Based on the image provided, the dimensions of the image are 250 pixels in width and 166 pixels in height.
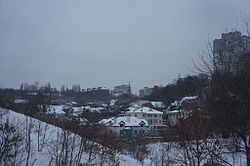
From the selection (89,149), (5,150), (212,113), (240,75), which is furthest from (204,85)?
(89,149)

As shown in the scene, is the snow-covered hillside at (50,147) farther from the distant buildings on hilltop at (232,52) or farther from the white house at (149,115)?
the white house at (149,115)

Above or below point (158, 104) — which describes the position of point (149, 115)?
below

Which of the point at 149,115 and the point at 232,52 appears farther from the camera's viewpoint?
the point at 149,115

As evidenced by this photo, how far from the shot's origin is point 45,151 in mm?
9305

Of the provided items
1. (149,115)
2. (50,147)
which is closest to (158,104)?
(149,115)

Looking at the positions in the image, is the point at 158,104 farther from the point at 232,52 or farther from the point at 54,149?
the point at 232,52

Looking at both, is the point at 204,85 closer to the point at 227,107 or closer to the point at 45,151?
the point at 227,107

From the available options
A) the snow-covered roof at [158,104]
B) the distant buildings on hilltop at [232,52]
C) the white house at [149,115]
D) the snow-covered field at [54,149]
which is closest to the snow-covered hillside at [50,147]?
the snow-covered field at [54,149]

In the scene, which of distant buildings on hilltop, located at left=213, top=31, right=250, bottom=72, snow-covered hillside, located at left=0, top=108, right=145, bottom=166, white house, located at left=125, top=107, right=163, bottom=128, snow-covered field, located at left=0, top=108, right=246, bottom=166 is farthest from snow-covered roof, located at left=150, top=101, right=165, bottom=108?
distant buildings on hilltop, located at left=213, top=31, right=250, bottom=72

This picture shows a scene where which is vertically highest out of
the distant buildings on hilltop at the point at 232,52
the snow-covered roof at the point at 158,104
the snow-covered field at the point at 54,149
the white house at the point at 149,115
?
the distant buildings on hilltop at the point at 232,52

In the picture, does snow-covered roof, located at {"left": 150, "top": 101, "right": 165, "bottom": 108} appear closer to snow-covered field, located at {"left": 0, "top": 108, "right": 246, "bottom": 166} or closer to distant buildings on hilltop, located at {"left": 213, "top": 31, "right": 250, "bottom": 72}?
snow-covered field, located at {"left": 0, "top": 108, "right": 246, "bottom": 166}

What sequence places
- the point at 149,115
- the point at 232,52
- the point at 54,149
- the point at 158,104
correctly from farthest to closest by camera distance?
the point at 158,104, the point at 149,115, the point at 54,149, the point at 232,52

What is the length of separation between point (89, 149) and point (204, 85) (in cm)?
608

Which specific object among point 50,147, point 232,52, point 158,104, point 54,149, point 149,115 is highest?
point 232,52
